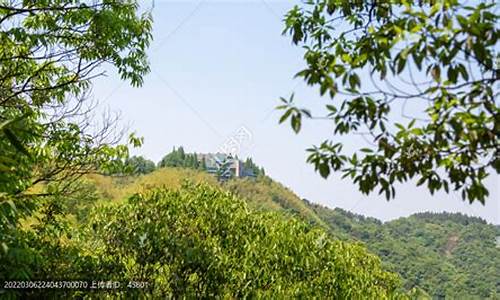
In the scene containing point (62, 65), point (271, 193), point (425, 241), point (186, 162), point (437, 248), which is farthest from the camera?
point (425, 241)

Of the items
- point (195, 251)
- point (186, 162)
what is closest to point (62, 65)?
point (195, 251)

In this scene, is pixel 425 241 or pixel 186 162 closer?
pixel 186 162

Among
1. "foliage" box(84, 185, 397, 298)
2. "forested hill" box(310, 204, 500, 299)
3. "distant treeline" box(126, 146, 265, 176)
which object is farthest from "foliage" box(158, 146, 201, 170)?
"foliage" box(84, 185, 397, 298)

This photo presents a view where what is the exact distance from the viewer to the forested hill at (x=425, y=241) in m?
39.3

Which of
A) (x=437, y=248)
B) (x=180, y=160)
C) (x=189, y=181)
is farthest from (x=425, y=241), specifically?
(x=189, y=181)

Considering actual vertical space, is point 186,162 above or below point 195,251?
above

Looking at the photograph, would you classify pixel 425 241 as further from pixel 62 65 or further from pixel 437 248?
pixel 62 65

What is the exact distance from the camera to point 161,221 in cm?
534

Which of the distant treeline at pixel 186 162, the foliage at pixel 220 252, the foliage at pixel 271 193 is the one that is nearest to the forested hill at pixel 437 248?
the foliage at pixel 271 193

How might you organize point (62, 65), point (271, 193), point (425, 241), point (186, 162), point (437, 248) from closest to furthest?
point (62, 65) → point (186, 162) → point (271, 193) → point (437, 248) → point (425, 241)

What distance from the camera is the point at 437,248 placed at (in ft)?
177

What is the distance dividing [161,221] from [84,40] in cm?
205

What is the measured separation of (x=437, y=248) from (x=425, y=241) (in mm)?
2099

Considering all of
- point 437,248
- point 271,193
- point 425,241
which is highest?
point 271,193
